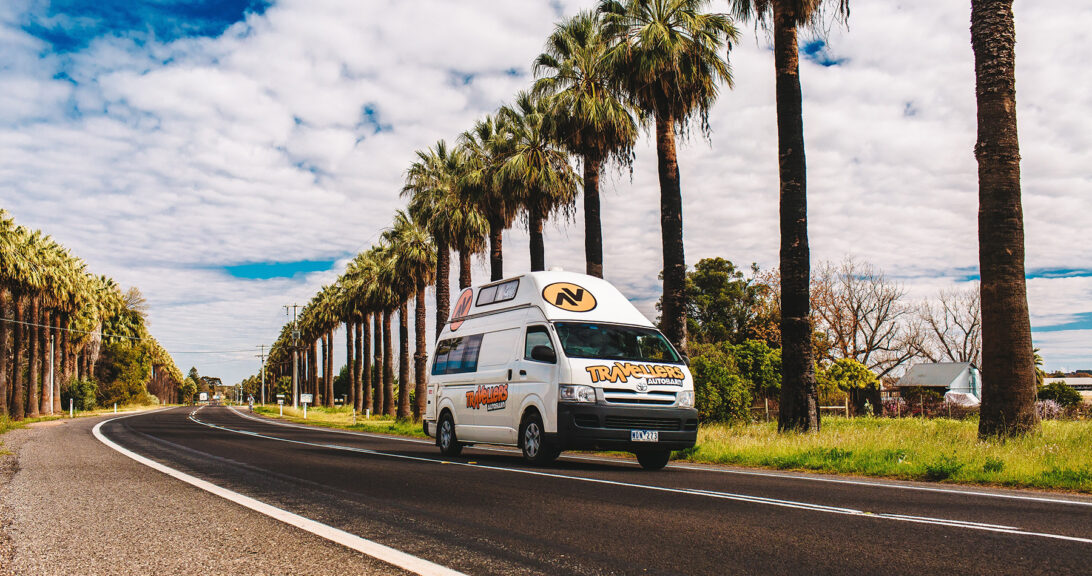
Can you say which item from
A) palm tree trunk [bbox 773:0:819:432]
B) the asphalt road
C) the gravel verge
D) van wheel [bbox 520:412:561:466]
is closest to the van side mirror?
van wheel [bbox 520:412:561:466]

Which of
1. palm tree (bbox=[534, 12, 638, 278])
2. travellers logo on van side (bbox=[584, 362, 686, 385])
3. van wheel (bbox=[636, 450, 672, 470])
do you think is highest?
palm tree (bbox=[534, 12, 638, 278])

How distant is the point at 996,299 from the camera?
11.9 m

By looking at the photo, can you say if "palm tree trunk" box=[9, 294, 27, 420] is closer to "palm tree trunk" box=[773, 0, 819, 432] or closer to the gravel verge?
the gravel verge

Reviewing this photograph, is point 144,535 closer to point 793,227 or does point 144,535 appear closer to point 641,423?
A: point 641,423

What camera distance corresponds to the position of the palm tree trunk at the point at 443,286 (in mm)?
33688

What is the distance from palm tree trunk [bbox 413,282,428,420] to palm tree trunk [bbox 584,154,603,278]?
18623mm

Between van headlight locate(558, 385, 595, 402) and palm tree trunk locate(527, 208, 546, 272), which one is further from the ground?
palm tree trunk locate(527, 208, 546, 272)

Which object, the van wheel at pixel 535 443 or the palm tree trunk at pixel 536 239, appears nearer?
the van wheel at pixel 535 443

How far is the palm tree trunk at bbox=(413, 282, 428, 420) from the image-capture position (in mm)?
40125

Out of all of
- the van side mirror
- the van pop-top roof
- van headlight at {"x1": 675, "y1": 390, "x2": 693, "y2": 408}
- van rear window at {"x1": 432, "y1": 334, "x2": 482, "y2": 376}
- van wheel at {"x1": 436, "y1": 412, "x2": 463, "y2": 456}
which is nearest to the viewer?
the van side mirror

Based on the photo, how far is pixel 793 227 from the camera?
15469 millimetres

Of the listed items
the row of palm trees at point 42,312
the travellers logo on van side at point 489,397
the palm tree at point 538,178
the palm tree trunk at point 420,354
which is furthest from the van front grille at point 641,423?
the row of palm trees at point 42,312

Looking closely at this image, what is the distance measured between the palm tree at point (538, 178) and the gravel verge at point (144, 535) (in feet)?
56.6

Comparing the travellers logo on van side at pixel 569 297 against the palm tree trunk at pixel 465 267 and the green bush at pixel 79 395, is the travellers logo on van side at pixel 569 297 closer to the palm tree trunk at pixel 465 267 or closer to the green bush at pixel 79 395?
the palm tree trunk at pixel 465 267
